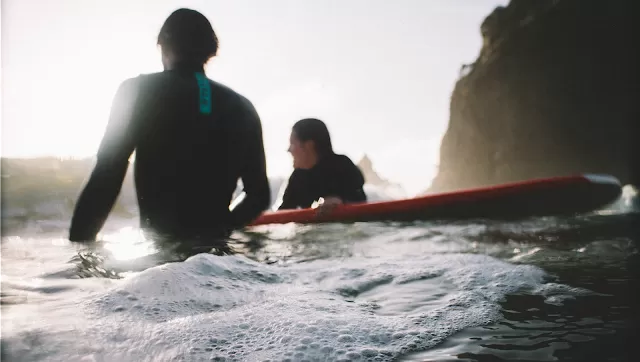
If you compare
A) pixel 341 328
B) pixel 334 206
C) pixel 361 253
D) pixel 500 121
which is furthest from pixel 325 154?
pixel 500 121

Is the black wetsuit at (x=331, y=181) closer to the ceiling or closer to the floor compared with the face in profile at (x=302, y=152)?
closer to the floor

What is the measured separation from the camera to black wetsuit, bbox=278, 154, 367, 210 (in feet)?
15.2

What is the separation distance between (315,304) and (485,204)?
10.5 feet

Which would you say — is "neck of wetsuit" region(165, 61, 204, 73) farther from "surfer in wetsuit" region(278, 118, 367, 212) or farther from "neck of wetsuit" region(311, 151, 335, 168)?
"neck of wetsuit" region(311, 151, 335, 168)

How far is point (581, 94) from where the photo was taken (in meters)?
20.9

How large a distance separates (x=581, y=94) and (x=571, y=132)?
1853 millimetres

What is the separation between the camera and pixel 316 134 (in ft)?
15.6

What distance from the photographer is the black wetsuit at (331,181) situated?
182 inches

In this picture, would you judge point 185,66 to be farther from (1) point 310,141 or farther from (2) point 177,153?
(1) point 310,141

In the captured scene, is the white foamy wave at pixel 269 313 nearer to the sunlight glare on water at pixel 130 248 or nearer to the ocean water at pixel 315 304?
the ocean water at pixel 315 304

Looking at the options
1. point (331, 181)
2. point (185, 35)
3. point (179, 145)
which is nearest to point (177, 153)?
point (179, 145)

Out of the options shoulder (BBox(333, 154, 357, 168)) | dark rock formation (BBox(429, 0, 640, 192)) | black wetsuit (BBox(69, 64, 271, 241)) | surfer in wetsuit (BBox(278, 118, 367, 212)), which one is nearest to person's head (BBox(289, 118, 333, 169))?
surfer in wetsuit (BBox(278, 118, 367, 212))

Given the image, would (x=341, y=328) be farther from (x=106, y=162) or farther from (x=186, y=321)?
(x=106, y=162)

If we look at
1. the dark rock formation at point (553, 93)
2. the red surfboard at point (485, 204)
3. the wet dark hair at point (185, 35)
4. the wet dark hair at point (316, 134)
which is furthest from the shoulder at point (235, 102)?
the dark rock formation at point (553, 93)
